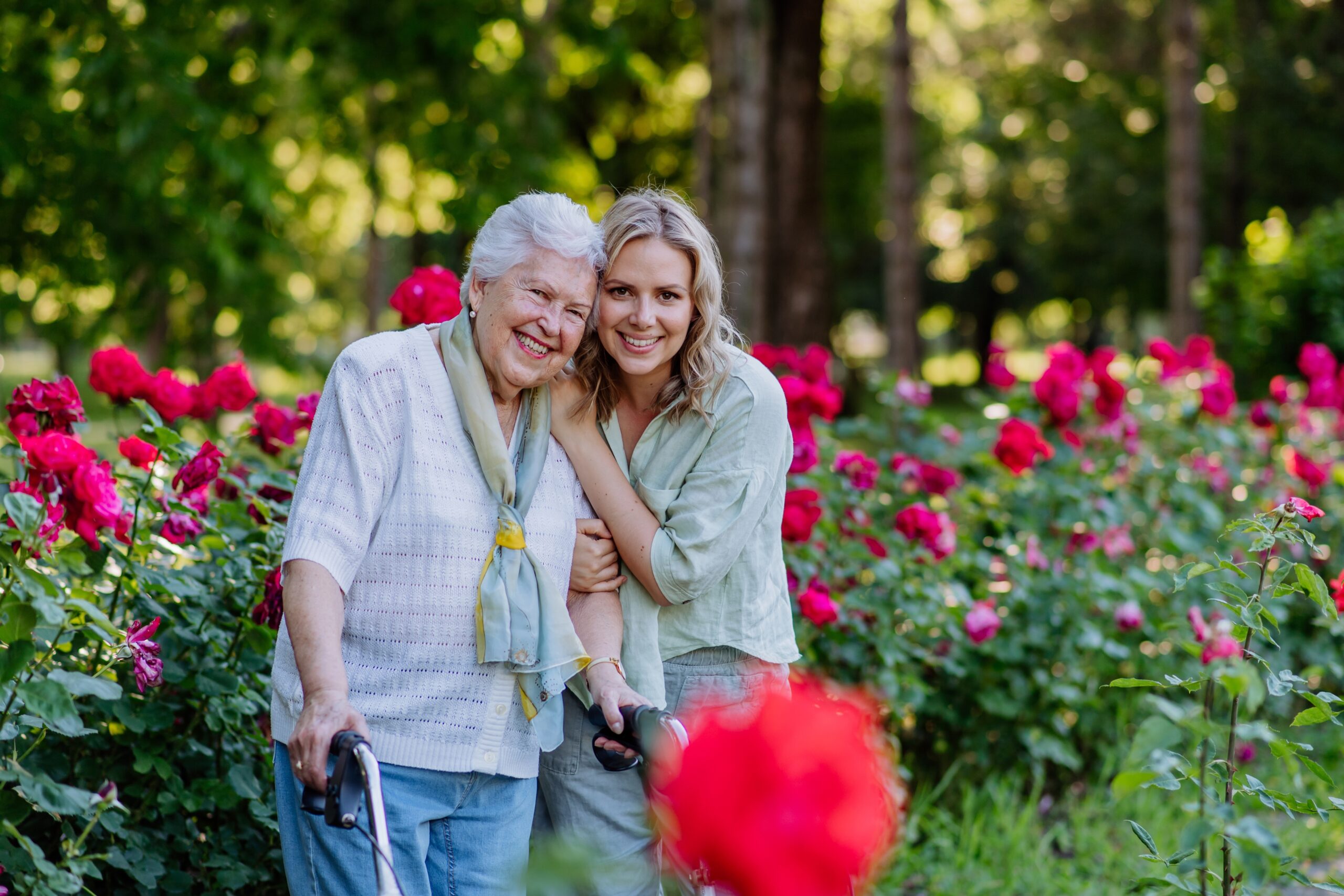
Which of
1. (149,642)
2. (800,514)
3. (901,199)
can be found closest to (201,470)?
(149,642)

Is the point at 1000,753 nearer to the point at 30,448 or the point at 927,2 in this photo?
the point at 30,448

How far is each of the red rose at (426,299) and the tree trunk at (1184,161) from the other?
468 inches

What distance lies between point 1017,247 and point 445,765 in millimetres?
32358

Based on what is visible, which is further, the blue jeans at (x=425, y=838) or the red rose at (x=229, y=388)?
the red rose at (x=229, y=388)

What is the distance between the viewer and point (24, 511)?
1868mm

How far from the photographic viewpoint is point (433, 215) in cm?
1672

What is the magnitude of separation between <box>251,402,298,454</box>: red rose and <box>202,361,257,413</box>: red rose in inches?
2.3

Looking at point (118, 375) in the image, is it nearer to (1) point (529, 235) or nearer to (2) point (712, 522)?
(1) point (529, 235)

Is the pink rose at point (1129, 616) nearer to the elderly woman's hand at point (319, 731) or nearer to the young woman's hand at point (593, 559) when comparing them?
the young woman's hand at point (593, 559)

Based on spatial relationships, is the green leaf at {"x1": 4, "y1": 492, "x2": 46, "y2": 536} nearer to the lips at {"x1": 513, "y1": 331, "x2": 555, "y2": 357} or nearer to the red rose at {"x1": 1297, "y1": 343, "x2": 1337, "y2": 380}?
the lips at {"x1": 513, "y1": 331, "x2": 555, "y2": 357}

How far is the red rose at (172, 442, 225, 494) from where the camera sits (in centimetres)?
256

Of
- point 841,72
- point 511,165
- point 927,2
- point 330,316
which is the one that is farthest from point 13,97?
point 330,316

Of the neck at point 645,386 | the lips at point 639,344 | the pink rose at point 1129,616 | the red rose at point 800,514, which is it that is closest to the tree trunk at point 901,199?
the pink rose at point 1129,616

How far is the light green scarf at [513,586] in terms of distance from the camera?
7.25ft
